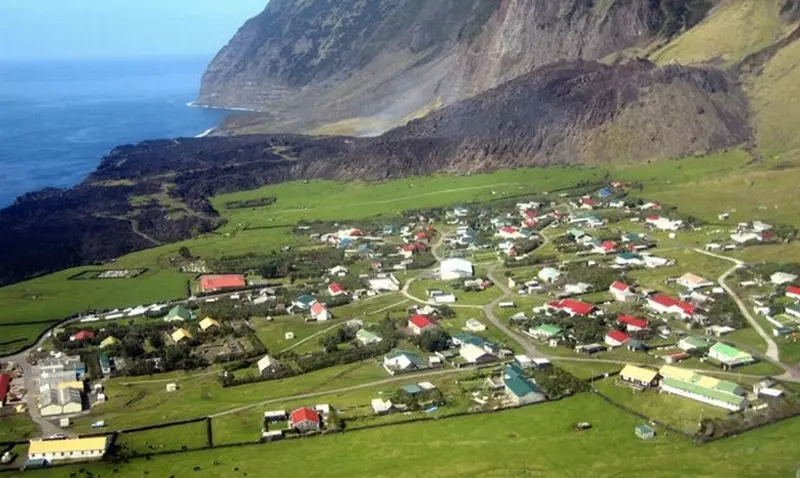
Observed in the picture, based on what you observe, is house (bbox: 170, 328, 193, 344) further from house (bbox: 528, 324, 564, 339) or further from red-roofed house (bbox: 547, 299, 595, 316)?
red-roofed house (bbox: 547, 299, 595, 316)

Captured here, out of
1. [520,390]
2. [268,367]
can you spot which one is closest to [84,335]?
[268,367]

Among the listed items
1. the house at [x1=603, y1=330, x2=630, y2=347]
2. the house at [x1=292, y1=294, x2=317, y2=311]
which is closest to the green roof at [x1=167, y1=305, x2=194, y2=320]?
the house at [x1=292, y1=294, x2=317, y2=311]

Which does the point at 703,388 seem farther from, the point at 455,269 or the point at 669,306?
the point at 455,269

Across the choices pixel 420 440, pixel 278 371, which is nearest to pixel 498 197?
pixel 278 371

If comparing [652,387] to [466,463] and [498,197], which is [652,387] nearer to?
[466,463]

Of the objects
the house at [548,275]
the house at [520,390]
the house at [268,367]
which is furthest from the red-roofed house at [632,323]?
the house at [268,367]

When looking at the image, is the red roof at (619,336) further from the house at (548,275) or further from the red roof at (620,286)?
the house at (548,275)
